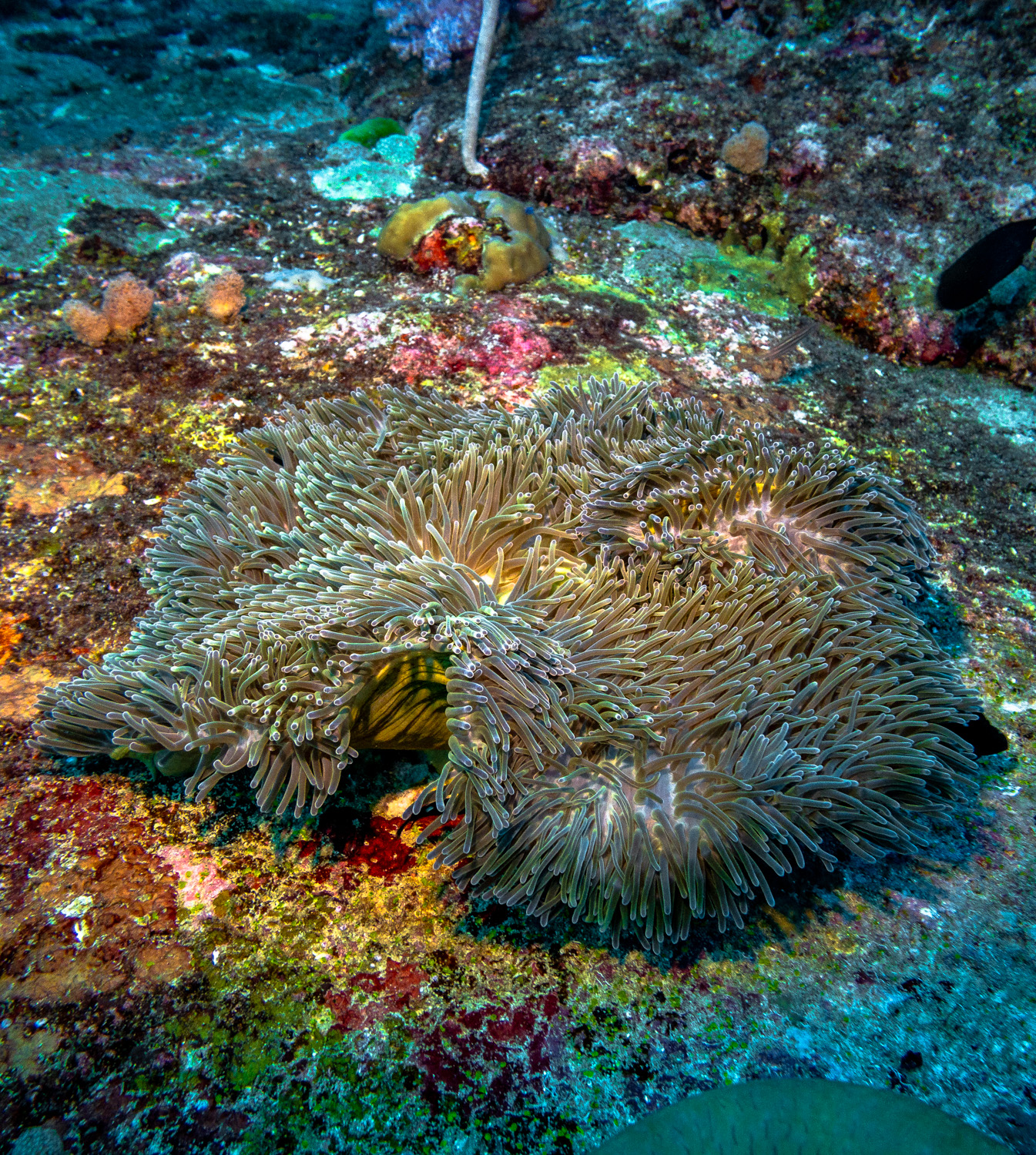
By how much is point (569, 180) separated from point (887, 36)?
332 cm

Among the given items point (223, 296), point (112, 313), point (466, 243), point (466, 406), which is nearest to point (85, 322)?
point (112, 313)

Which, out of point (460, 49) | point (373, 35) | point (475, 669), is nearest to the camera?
point (475, 669)

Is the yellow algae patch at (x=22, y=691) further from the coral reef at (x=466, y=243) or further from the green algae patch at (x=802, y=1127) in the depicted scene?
the coral reef at (x=466, y=243)

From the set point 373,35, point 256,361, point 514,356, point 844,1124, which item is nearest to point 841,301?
point 514,356

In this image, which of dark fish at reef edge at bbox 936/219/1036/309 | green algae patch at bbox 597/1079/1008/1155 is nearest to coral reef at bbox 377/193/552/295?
dark fish at reef edge at bbox 936/219/1036/309

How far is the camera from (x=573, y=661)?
2.22 meters

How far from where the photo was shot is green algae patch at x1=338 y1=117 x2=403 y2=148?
21.2ft

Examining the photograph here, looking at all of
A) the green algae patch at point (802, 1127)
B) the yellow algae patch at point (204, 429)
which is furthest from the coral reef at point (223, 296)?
the green algae patch at point (802, 1127)

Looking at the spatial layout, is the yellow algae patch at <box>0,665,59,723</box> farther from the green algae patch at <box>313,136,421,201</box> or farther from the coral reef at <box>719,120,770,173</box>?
the coral reef at <box>719,120,770,173</box>

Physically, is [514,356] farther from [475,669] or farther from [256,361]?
[475,669]

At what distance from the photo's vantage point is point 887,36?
5918mm

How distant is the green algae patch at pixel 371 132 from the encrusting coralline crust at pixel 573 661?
520cm

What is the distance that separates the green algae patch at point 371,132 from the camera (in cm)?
645

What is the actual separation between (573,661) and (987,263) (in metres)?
4.78
